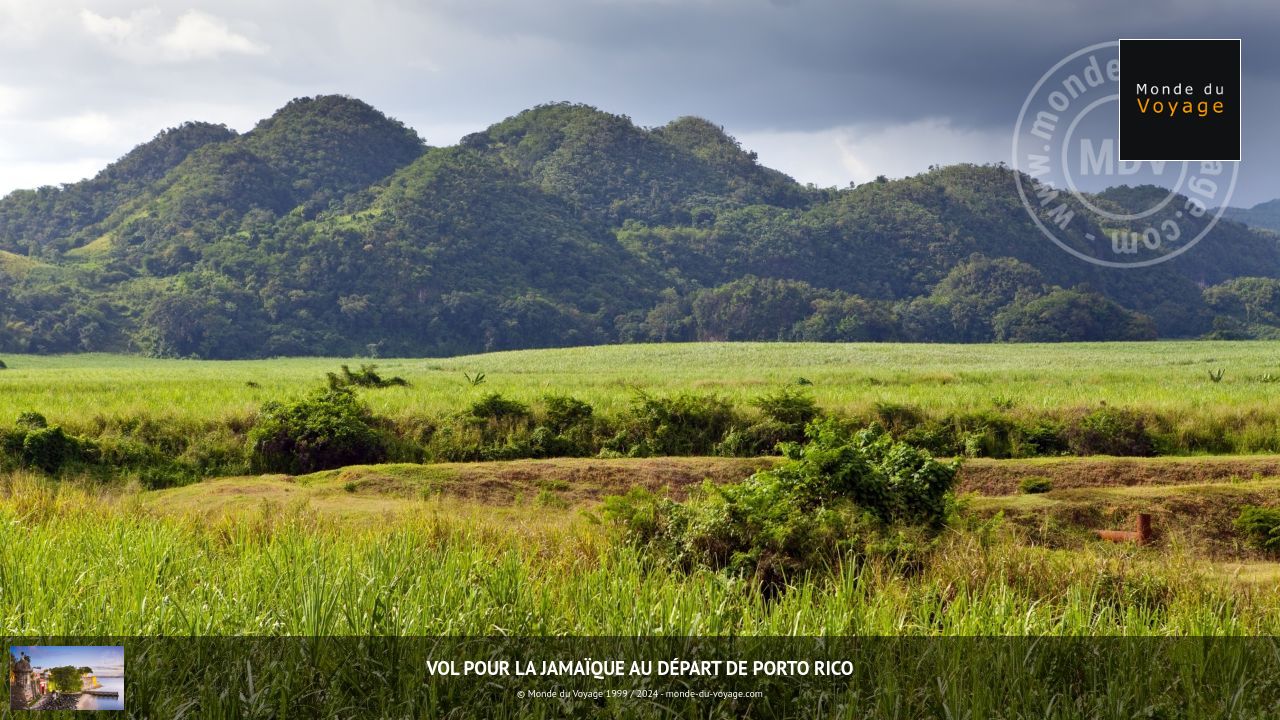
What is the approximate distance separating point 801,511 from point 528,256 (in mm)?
107202

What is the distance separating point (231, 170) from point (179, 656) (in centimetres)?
13435

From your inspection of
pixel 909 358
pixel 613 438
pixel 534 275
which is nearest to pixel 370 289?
pixel 534 275

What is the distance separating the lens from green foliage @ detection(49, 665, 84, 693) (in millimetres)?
5211

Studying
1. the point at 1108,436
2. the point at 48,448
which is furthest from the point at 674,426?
the point at 48,448

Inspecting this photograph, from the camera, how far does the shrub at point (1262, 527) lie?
41.4 feet

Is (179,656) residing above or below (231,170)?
below

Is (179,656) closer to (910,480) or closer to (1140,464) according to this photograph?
(910,480)

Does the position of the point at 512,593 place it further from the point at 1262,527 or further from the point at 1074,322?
the point at 1074,322

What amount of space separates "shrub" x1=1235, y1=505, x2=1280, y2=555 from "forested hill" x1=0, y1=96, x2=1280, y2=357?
83.4 m

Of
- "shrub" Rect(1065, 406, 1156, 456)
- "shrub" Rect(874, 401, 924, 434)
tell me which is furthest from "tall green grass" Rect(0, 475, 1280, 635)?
"shrub" Rect(1065, 406, 1156, 456)

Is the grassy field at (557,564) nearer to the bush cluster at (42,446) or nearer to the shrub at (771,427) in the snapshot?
the bush cluster at (42,446)

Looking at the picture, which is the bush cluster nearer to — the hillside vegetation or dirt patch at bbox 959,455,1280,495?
the hillside vegetation

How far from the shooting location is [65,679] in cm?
527

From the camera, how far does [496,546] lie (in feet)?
28.9
